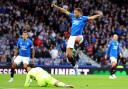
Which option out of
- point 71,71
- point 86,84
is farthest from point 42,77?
point 71,71

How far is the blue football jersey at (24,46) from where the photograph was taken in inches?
1082

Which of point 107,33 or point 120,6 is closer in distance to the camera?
point 107,33

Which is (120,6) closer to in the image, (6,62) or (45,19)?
(45,19)

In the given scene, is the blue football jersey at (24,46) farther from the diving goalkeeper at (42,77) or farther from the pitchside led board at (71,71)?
the pitchside led board at (71,71)

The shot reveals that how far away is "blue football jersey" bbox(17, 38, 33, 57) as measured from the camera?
90.2 ft

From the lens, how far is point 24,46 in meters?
27.6

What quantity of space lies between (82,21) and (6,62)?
43.2 ft

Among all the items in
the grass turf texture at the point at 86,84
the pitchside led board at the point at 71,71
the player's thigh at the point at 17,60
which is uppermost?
the player's thigh at the point at 17,60

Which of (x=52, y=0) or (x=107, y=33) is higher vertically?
(x=52, y=0)

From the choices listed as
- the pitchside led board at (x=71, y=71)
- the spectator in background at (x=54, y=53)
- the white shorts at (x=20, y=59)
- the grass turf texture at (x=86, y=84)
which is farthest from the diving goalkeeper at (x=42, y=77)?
the spectator in background at (x=54, y=53)

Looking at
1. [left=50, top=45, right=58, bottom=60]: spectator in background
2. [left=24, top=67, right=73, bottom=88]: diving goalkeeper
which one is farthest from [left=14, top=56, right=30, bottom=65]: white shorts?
[left=50, top=45, right=58, bottom=60]: spectator in background

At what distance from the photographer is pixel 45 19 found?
41.9 metres

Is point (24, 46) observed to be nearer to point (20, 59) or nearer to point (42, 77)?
point (20, 59)

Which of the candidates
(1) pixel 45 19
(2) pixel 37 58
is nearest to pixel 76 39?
(2) pixel 37 58
